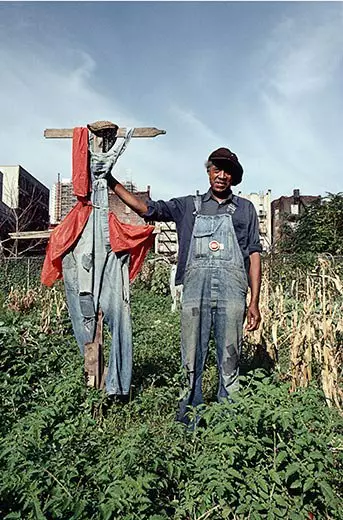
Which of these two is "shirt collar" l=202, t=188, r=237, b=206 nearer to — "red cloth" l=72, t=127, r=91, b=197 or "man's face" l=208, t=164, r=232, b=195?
"man's face" l=208, t=164, r=232, b=195

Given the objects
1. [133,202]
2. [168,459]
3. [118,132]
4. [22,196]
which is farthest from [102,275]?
[22,196]

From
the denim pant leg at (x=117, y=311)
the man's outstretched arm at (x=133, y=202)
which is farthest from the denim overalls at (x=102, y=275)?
the man's outstretched arm at (x=133, y=202)

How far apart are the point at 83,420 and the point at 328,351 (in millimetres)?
2308

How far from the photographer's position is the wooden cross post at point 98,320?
4441mm

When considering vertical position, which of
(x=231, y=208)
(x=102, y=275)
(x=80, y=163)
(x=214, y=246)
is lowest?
(x=102, y=275)

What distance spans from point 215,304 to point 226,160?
1015 mm

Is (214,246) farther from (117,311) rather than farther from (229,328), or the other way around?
(117,311)

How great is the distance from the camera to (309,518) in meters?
2.46

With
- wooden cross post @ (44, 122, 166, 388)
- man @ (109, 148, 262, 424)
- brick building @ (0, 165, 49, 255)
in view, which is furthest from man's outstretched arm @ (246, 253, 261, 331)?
brick building @ (0, 165, 49, 255)

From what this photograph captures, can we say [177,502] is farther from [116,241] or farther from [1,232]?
[1,232]

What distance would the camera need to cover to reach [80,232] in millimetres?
4535

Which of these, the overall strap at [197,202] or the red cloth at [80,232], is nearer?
the overall strap at [197,202]

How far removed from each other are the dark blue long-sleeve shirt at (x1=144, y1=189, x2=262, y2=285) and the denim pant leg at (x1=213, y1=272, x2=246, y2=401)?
0.26 meters

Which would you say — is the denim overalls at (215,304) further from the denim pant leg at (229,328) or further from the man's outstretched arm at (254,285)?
the man's outstretched arm at (254,285)
